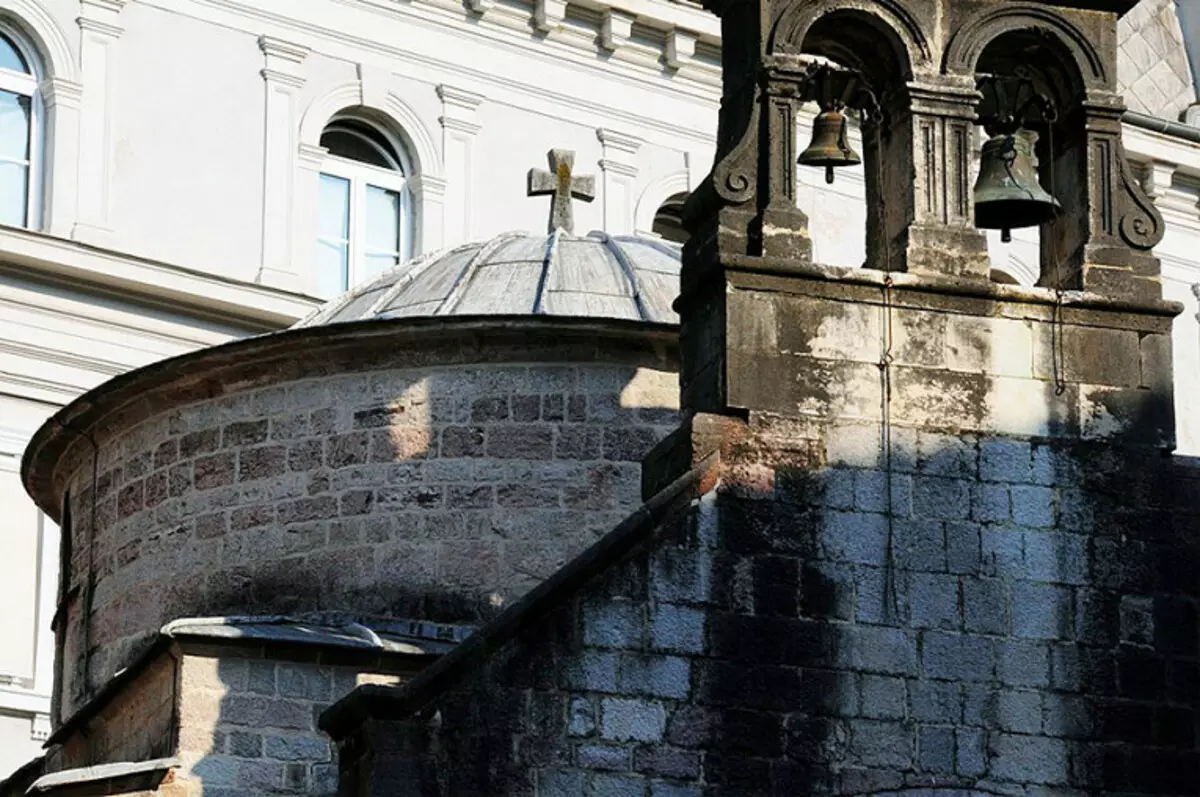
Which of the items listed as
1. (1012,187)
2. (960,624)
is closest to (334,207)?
(1012,187)

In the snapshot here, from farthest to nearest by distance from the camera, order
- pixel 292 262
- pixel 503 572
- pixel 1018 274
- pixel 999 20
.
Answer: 1. pixel 1018 274
2. pixel 292 262
3. pixel 503 572
4. pixel 999 20

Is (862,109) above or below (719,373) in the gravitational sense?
above

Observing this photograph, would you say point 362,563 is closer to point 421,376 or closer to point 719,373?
point 421,376

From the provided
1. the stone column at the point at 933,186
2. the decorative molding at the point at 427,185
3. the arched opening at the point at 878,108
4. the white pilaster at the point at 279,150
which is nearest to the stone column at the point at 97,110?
the white pilaster at the point at 279,150

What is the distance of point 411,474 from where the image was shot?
27688 millimetres

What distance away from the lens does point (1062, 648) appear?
2269 cm

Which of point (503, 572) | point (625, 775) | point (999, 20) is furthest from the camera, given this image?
point (503, 572)

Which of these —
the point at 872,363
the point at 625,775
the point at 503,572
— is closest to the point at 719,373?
the point at 872,363

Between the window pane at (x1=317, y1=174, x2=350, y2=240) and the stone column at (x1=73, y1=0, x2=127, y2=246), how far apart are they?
9.29 ft

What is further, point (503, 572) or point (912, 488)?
point (503, 572)

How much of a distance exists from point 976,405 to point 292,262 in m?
20.0

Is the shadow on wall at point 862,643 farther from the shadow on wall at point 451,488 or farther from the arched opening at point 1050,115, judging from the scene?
the shadow on wall at point 451,488

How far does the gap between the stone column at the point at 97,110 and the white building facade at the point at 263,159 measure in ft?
0.07

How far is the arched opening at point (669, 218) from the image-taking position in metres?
45.3
